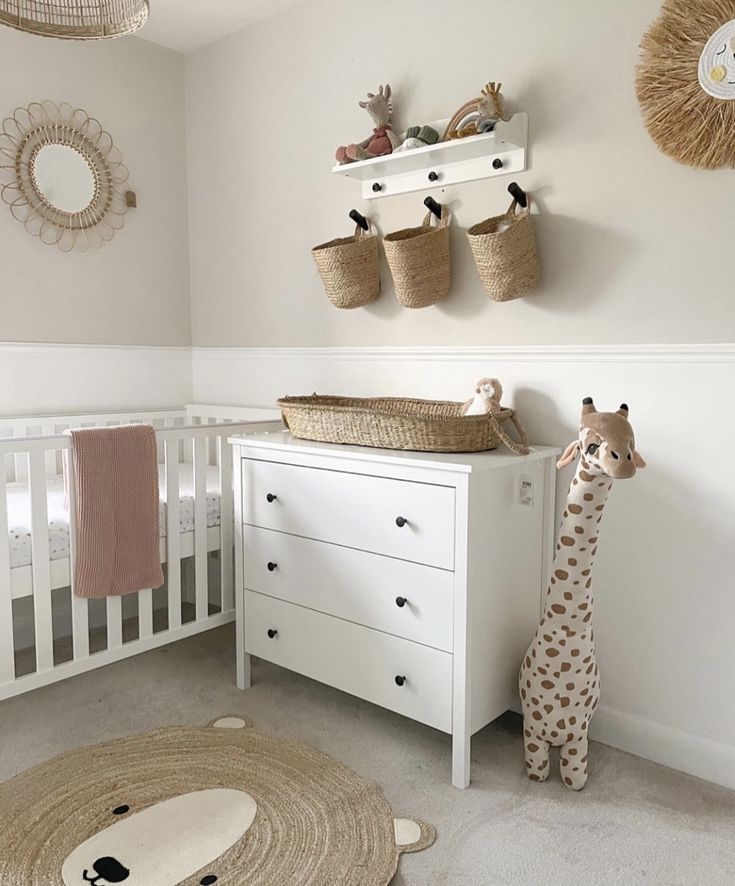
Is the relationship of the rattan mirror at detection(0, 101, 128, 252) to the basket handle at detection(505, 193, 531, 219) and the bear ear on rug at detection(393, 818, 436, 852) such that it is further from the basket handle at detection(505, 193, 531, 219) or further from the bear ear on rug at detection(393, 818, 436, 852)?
the bear ear on rug at detection(393, 818, 436, 852)

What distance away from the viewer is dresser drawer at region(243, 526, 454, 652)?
1.84 m

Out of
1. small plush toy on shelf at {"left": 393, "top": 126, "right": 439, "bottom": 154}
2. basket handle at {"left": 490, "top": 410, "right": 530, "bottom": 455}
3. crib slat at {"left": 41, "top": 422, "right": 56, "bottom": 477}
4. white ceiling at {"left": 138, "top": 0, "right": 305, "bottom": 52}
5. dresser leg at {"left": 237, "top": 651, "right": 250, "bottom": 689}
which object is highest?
white ceiling at {"left": 138, "top": 0, "right": 305, "bottom": 52}

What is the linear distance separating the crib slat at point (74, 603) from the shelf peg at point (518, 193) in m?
1.41

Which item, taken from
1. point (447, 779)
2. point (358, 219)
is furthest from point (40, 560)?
point (358, 219)

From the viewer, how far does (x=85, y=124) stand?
280cm

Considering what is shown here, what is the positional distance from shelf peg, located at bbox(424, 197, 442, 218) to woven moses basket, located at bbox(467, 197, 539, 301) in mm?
174

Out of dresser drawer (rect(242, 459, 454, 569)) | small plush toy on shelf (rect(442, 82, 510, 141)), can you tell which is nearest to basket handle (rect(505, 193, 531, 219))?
small plush toy on shelf (rect(442, 82, 510, 141))

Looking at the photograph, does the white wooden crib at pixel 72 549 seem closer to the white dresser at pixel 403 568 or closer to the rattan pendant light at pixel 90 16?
the white dresser at pixel 403 568

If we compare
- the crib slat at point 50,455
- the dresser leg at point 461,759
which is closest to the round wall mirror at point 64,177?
the crib slat at point 50,455

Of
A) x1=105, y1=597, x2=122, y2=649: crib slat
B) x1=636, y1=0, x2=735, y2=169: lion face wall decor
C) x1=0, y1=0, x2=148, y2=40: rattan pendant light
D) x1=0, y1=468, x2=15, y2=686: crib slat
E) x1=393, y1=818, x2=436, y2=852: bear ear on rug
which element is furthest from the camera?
x1=105, y1=597, x2=122, y2=649: crib slat

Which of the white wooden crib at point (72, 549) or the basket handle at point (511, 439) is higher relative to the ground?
the basket handle at point (511, 439)

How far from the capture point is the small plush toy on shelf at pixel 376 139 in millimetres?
2318

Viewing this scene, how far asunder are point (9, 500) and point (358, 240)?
1.38 m

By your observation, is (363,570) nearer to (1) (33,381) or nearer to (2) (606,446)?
(2) (606,446)
